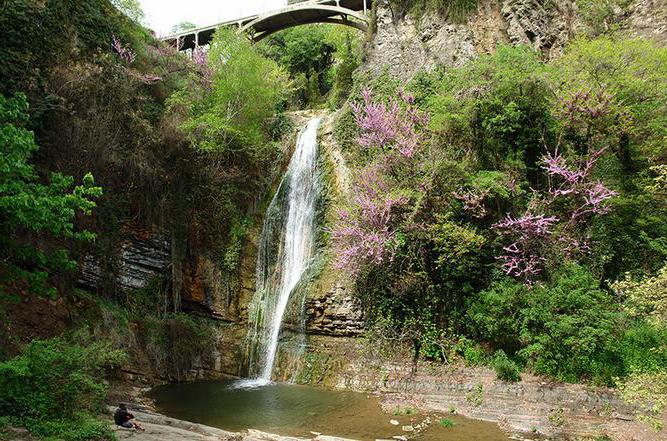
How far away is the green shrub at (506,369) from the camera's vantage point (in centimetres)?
1113

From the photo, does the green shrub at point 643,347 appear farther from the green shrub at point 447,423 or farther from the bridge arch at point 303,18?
the bridge arch at point 303,18

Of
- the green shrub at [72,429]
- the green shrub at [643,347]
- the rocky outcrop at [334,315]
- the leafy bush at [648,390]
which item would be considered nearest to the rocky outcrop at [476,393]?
the rocky outcrop at [334,315]

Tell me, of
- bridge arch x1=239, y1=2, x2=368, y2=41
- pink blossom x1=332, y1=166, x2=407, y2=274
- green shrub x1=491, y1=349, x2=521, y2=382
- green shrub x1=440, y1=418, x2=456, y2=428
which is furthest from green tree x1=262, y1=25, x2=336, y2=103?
green shrub x1=440, y1=418, x2=456, y2=428

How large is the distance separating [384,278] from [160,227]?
29.5 feet

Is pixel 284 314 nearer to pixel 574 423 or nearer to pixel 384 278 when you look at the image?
pixel 384 278

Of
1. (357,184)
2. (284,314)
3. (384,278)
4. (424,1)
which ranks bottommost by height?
(284,314)

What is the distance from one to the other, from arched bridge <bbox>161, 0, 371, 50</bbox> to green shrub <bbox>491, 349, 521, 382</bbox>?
24.2 metres

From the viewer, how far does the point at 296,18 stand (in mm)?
34844

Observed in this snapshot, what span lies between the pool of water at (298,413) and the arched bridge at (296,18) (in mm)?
24573

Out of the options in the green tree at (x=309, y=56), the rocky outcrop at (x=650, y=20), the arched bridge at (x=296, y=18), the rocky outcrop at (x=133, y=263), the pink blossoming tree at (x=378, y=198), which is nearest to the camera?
the pink blossoming tree at (x=378, y=198)

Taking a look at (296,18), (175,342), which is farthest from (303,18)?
(175,342)

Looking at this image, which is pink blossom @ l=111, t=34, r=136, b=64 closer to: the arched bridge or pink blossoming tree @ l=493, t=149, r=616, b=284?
the arched bridge

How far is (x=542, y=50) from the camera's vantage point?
1902 centimetres

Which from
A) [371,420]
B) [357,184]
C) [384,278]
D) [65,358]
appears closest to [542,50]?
[357,184]
